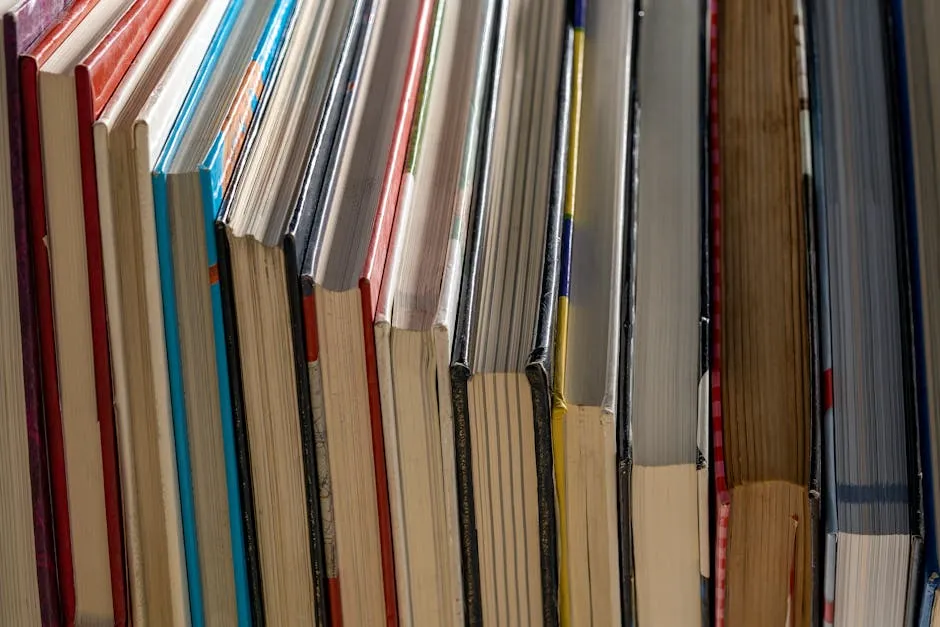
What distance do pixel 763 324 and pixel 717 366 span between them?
0.17ft

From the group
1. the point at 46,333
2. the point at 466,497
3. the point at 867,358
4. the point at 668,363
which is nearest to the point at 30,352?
the point at 46,333

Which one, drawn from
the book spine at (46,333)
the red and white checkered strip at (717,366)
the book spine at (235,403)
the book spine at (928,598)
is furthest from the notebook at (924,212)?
the book spine at (46,333)

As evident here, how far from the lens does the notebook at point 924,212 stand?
0.47 meters

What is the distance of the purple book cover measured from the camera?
1.51 feet

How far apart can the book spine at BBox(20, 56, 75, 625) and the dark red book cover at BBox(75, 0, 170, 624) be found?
23mm

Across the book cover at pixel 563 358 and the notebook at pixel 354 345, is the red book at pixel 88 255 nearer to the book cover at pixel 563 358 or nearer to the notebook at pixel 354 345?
the notebook at pixel 354 345

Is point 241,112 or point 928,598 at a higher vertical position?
point 241,112

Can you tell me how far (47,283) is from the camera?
48cm

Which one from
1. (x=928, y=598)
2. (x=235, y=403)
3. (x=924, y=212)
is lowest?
(x=928, y=598)

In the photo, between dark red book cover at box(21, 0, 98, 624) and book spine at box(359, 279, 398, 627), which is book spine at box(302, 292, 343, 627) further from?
dark red book cover at box(21, 0, 98, 624)

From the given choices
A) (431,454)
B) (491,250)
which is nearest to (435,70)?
(491,250)

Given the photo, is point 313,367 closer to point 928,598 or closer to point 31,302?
point 31,302

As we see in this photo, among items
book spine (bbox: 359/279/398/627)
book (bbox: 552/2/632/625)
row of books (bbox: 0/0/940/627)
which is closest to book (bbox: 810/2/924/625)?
row of books (bbox: 0/0/940/627)

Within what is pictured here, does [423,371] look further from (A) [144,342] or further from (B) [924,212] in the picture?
(B) [924,212]
